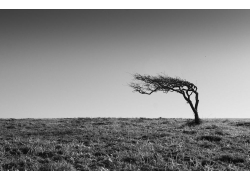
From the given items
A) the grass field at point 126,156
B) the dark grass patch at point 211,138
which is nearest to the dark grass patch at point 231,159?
the grass field at point 126,156

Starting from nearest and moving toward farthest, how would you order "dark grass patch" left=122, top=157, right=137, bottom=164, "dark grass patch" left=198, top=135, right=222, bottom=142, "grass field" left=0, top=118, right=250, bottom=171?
"grass field" left=0, top=118, right=250, bottom=171 → "dark grass patch" left=122, top=157, right=137, bottom=164 → "dark grass patch" left=198, top=135, right=222, bottom=142

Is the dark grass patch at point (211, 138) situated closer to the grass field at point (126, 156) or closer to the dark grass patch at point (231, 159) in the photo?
the grass field at point (126, 156)

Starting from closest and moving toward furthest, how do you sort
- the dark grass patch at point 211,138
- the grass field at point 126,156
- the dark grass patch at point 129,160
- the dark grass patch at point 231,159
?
the grass field at point 126,156 < the dark grass patch at point 129,160 < the dark grass patch at point 231,159 < the dark grass patch at point 211,138

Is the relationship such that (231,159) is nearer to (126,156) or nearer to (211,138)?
(126,156)

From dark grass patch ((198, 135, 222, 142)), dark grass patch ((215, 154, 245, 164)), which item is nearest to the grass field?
dark grass patch ((215, 154, 245, 164))

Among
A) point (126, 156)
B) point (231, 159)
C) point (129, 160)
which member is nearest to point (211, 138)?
point (231, 159)

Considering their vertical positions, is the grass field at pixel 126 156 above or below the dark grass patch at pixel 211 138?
below

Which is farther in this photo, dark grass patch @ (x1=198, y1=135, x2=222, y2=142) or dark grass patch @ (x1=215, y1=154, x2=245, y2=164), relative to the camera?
dark grass patch @ (x1=198, y1=135, x2=222, y2=142)

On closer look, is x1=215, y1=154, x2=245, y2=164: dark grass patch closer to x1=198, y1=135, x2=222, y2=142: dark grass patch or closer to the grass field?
the grass field

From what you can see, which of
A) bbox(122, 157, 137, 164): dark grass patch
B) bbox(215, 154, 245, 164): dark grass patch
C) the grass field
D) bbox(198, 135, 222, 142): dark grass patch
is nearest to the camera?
the grass field

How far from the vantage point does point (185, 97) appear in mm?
27266

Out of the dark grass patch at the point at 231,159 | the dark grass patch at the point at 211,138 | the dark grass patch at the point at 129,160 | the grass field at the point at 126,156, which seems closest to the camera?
the grass field at the point at 126,156

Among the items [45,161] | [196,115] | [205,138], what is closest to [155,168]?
[45,161]
